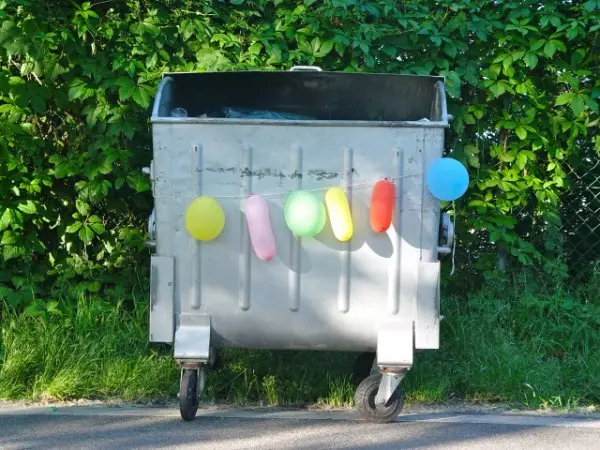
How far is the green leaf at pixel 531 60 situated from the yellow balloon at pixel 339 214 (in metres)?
1.89

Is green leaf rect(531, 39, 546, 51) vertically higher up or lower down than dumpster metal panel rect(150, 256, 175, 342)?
higher up

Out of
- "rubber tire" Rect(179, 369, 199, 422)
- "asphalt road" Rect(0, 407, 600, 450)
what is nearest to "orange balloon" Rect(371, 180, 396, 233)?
"asphalt road" Rect(0, 407, 600, 450)

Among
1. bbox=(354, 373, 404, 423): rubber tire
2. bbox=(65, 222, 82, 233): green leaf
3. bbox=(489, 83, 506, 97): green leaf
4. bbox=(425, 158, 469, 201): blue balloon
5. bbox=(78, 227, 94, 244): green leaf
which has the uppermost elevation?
bbox=(489, 83, 506, 97): green leaf

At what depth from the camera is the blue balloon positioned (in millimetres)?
4070

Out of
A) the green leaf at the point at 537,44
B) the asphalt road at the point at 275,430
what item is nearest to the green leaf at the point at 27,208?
the asphalt road at the point at 275,430

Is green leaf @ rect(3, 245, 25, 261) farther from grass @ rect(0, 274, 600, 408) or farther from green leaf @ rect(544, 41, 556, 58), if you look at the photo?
green leaf @ rect(544, 41, 556, 58)

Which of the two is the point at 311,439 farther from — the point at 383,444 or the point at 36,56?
the point at 36,56

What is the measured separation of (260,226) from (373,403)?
1071mm

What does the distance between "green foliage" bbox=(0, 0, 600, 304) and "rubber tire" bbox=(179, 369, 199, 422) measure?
1.43 m

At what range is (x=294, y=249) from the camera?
4.20 metres

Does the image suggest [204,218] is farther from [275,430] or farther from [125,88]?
[125,88]

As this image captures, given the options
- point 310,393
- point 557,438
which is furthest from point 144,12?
point 557,438

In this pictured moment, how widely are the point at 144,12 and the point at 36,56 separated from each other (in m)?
0.73

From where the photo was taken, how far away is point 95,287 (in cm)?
555
